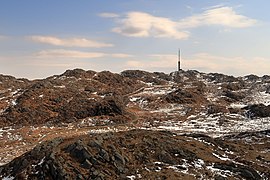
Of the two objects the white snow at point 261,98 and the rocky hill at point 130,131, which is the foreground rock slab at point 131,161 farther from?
the white snow at point 261,98

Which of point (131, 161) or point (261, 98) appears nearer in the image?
point (131, 161)

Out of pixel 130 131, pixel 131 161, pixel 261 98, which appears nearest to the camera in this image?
pixel 131 161

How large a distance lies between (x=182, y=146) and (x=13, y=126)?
34.5 metres

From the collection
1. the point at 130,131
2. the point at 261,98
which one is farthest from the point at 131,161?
the point at 261,98

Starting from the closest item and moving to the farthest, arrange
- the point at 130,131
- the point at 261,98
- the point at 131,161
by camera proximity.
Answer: the point at 131,161 < the point at 130,131 < the point at 261,98

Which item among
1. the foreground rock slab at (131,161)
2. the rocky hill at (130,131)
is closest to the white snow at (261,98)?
the rocky hill at (130,131)

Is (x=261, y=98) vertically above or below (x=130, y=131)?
below

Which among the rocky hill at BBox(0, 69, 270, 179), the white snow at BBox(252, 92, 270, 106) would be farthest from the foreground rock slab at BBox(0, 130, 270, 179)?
the white snow at BBox(252, 92, 270, 106)

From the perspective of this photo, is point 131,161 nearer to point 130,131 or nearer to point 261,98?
point 130,131

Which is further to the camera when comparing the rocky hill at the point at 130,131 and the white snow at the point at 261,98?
the white snow at the point at 261,98

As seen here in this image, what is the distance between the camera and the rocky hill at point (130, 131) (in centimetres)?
2392

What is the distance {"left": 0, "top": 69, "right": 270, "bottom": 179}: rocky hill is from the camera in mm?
23922

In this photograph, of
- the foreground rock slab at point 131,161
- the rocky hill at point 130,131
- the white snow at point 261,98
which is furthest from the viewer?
the white snow at point 261,98

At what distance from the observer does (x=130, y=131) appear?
31594mm
